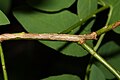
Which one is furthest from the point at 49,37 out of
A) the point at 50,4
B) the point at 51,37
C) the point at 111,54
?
the point at 111,54

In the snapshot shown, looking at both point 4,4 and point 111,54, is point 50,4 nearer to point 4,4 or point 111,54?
point 4,4

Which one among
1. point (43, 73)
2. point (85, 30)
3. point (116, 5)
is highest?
point (116, 5)

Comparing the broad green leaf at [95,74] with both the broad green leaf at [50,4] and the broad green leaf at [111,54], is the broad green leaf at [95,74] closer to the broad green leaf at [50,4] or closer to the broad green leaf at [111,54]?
the broad green leaf at [111,54]

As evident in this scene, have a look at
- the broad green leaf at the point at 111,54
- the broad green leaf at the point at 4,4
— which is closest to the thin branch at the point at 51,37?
the broad green leaf at the point at 4,4

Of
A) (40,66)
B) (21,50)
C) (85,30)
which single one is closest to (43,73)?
(40,66)

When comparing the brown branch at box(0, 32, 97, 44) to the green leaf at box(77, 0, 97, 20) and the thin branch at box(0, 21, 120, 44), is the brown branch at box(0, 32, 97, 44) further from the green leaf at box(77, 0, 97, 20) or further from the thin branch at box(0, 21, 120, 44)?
the green leaf at box(77, 0, 97, 20)

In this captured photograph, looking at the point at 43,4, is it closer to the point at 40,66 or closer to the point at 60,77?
the point at 60,77
